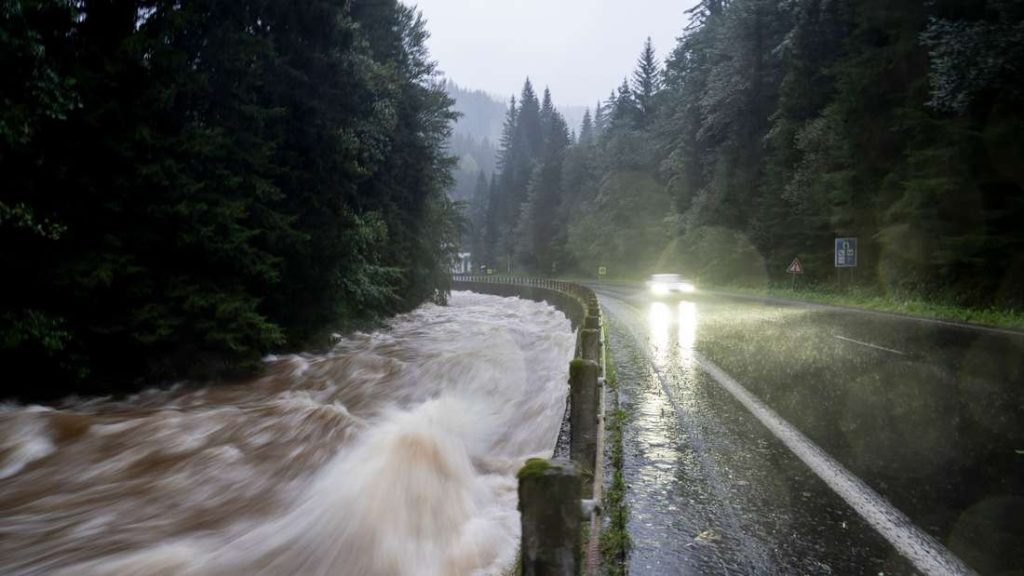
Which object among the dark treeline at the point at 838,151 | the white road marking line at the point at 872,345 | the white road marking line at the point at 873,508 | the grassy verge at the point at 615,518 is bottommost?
the grassy verge at the point at 615,518

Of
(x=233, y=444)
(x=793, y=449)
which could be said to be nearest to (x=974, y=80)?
(x=793, y=449)

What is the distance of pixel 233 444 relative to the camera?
867 centimetres

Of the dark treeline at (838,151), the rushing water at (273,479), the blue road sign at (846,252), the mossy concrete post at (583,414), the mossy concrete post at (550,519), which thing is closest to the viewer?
the mossy concrete post at (550,519)

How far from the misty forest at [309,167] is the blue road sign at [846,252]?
86 cm

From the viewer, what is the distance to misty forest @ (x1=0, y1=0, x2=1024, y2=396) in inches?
416

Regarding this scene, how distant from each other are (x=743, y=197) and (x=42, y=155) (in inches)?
1432

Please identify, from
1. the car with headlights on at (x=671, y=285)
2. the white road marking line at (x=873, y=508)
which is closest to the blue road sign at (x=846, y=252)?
the car with headlights on at (x=671, y=285)

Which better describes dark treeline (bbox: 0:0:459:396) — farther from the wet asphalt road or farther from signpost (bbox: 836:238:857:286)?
signpost (bbox: 836:238:857:286)

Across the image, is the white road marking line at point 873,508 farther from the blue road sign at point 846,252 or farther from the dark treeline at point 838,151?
the blue road sign at point 846,252

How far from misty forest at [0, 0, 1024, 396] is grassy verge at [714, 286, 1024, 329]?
0.84m

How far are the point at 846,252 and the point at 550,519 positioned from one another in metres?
27.9

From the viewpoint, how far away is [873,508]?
4273mm

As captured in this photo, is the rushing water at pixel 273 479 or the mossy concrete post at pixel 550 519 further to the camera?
the rushing water at pixel 273 479

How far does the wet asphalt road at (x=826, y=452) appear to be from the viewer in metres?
3.75
